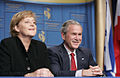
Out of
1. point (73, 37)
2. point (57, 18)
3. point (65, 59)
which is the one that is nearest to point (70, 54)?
point (65, 59)

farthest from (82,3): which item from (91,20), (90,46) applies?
(90,46)

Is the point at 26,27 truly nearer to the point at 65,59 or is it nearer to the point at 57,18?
the point at 65,59

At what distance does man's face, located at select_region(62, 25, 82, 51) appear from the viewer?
9.55ft

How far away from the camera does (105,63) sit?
14.6ft

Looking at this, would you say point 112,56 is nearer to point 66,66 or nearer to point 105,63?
point 105,63

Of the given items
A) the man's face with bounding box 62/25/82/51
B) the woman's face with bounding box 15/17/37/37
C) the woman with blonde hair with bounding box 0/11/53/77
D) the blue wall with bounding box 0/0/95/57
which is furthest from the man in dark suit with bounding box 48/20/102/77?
the blue wall with bounding box 0/0/95/57

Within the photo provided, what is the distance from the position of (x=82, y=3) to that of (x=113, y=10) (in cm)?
67

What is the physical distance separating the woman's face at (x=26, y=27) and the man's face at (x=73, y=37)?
0.59 m

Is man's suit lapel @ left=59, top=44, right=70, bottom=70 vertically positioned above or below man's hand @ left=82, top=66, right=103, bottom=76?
above

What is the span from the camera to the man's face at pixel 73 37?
9.55 feet

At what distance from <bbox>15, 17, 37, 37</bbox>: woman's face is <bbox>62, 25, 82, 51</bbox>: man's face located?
59 cm

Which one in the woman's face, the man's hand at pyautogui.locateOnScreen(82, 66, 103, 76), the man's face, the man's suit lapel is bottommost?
the man's hand at pyautogui.locateOnScreen(82, 66, 103, 76)

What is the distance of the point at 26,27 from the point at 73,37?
2.34 ft

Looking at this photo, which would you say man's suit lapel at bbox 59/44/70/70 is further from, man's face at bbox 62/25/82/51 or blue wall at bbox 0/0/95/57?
blue wall at bbox 0/0/95/57
